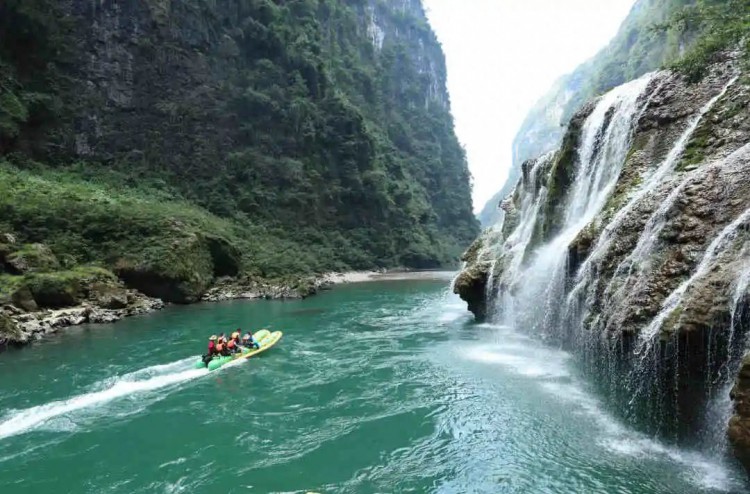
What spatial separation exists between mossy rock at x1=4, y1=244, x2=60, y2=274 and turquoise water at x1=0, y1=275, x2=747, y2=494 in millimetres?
6512

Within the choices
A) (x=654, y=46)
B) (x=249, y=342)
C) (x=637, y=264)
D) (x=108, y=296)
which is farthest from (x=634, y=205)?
(x=654, y=46)

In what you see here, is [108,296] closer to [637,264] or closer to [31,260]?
[31,260]

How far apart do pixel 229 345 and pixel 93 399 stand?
4254mm

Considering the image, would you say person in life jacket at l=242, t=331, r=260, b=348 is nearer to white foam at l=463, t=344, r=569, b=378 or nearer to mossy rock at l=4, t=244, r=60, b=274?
white foam at l=463, t=344, r=569, b=378

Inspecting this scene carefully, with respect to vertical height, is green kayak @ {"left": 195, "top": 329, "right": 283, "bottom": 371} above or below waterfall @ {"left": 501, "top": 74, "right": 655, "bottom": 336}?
below

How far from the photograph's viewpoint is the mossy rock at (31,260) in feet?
73.5

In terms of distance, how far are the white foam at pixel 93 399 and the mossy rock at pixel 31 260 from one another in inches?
492

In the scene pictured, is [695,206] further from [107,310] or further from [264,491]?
[107,310]

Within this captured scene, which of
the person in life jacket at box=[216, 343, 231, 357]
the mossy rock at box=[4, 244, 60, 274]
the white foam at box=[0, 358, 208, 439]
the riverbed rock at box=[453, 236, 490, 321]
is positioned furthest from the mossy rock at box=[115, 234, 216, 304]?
the riverbed rock at box=[453, 236, 490, 321]

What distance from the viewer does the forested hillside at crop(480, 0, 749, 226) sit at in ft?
40.6

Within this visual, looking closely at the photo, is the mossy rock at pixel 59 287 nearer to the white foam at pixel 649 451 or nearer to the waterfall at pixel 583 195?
the waterfall at pixel 583 195

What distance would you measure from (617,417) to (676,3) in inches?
2599

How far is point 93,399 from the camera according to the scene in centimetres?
1181

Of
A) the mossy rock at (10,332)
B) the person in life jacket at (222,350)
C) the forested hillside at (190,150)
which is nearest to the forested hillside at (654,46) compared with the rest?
the person in life jacket at (222,350)
